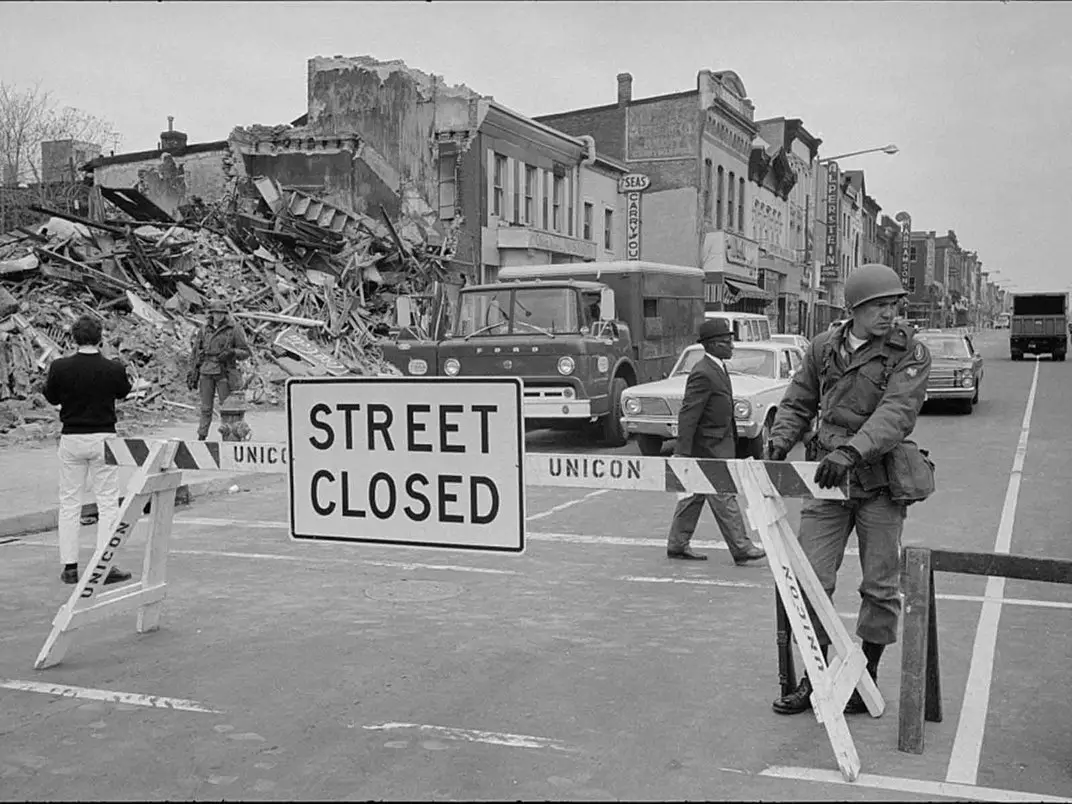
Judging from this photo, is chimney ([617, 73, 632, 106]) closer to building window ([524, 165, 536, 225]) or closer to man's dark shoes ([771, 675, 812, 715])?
building window ([524, 165, 536, 225])

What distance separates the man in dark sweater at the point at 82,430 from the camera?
7.30 meters

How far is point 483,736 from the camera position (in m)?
4.66

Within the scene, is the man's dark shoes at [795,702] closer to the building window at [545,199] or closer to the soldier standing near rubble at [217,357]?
the soldier standing near rubble at [217,357]

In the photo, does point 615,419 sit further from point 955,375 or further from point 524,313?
point 955,375

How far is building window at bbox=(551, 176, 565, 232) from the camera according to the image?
34938 millimetres

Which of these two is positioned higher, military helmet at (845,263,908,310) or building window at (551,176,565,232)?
building window at (551,176,565,232)

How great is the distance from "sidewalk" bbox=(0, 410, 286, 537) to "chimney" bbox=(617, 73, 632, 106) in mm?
32487

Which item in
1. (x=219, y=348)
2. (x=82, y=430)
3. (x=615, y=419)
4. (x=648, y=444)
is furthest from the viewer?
(x=615, y=419)

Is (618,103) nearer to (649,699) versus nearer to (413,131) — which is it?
(413,131)

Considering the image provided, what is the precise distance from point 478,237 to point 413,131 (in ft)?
12.1

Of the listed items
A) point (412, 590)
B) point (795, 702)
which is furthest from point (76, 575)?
point (795, 702)

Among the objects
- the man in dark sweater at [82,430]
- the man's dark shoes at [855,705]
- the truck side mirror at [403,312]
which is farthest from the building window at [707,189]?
the man's dark shoes at [855,705]

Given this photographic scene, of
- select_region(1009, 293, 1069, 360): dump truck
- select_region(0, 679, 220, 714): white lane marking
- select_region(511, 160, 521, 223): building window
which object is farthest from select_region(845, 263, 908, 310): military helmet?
select_region(1009, 293, 1069, 360): dump truck

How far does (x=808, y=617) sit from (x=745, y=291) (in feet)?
146
